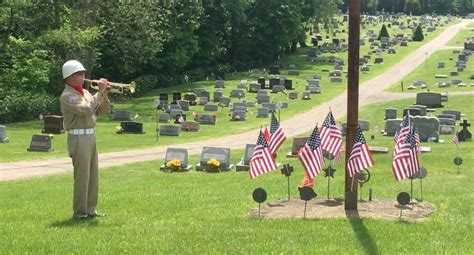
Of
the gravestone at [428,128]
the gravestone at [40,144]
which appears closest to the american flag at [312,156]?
the gravestone at [40,144]

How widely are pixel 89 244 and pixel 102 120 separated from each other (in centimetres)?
3162

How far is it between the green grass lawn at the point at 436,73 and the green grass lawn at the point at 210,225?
4094 centimetres

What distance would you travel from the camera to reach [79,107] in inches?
355

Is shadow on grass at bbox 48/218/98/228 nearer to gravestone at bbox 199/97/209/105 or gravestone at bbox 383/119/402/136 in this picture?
gravestone at bbox 383/119/402/136

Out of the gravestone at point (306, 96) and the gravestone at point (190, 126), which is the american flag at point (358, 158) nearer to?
the gravestone at point (190, 126)

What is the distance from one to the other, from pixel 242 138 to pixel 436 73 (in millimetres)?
38607

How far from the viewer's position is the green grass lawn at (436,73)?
55.5 metres

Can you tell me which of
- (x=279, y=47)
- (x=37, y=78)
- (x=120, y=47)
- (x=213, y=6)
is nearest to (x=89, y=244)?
(x=37, y=78)

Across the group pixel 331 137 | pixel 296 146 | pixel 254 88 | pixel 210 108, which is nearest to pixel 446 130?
pixel 296 146

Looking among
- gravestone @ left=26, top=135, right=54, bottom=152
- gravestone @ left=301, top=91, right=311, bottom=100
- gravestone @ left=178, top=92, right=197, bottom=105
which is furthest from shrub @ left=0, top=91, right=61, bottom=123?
gravestone @ left=301, top=91, right=311, bottom=100


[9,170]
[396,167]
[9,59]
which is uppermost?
[9,59]

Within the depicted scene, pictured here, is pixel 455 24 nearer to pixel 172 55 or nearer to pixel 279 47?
pixel 279 47

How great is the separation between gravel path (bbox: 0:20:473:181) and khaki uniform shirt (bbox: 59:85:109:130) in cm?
1146

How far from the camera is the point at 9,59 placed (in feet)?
134
